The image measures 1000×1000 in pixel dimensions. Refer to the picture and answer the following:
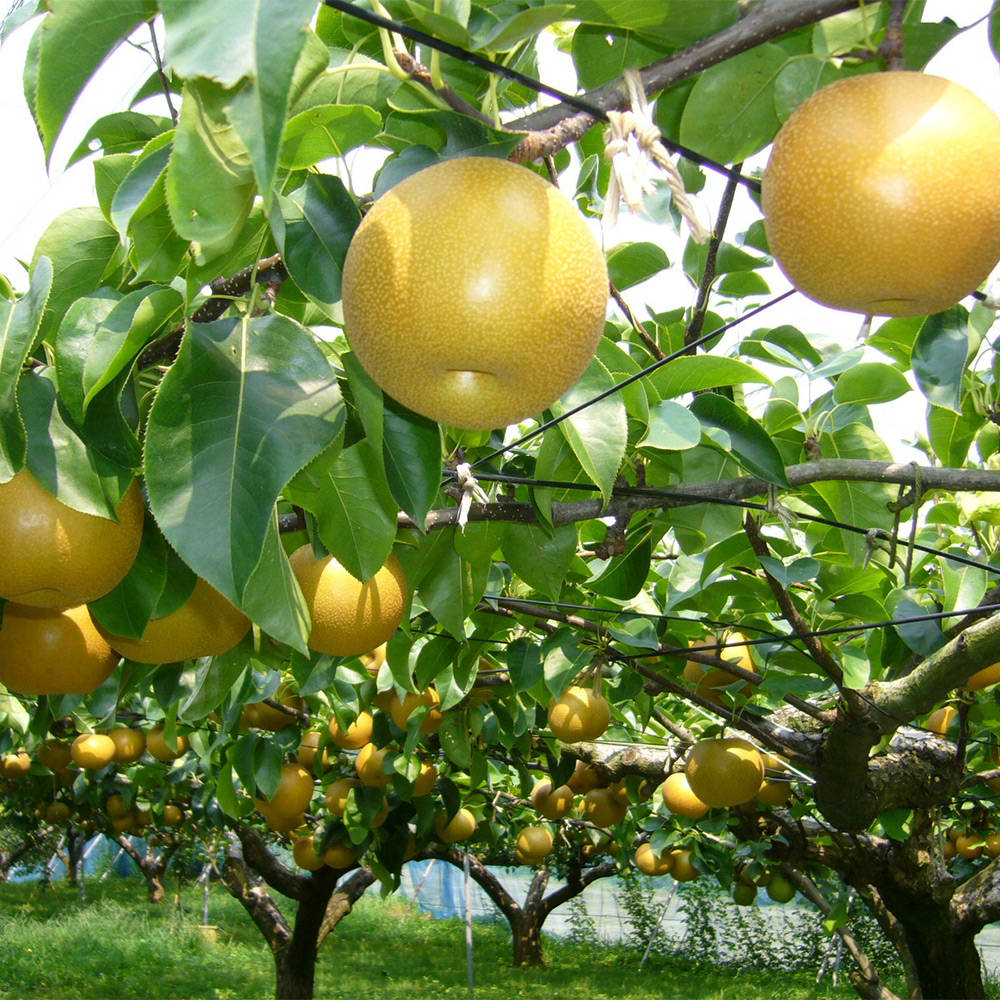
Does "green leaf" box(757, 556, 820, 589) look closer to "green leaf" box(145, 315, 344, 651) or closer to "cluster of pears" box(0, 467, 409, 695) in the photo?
"cluster of pears" box(0, 467, 409, 695)

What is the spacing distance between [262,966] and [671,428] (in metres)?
12.8

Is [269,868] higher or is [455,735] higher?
[455,735]

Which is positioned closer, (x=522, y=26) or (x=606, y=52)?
(x=522, y=26)

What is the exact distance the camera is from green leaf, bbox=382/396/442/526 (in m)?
1.09

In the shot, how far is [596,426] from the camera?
111 centimetres

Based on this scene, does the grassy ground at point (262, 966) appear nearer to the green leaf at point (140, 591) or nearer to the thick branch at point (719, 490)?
the thick branch at point (719, 490)

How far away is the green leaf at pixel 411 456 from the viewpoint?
3.58ft

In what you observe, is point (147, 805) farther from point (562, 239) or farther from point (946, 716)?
point (562, 239)

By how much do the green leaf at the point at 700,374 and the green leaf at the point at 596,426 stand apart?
0.32m

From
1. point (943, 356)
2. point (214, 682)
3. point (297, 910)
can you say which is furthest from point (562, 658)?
point (297, 910)

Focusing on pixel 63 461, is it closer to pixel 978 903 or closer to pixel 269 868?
pixel 978 903

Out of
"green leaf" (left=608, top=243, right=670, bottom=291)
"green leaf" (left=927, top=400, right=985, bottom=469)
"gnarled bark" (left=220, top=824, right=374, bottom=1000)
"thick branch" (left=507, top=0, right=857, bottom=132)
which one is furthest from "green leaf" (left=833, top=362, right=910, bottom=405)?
"gnarled bark" (left=220, top=824, right=374, bottom=1000)

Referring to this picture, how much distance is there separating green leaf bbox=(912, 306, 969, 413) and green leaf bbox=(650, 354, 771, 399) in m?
0.21

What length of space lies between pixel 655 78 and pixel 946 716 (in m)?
3.36
